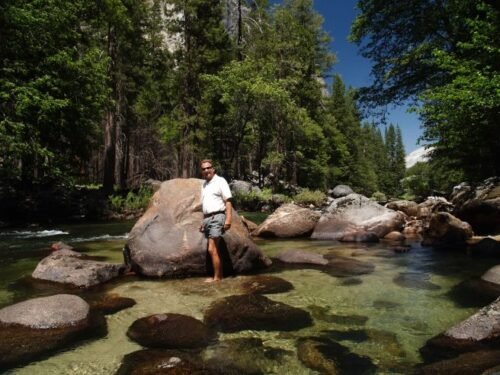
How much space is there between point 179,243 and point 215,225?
994mm

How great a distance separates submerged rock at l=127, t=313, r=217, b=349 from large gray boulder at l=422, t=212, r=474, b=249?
27.1ft

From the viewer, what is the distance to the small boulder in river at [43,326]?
404cm

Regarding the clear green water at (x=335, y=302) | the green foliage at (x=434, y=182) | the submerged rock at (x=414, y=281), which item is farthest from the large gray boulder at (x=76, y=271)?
the green foliage at (x=434, y=182)

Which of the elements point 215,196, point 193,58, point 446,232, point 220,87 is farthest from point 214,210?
point 193,58

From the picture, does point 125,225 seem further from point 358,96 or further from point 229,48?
point 229,48

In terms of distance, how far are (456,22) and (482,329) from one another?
46.5ft

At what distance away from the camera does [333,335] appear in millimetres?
4457

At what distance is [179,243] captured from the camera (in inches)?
293

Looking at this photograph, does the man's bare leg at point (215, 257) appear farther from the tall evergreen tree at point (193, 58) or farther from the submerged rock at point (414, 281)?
the tall evergreen tree at point (193, 58)

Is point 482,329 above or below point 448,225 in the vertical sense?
below

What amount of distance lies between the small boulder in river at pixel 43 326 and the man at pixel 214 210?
7.67ft

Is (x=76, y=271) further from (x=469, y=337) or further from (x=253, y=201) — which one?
(x=253, y=201)

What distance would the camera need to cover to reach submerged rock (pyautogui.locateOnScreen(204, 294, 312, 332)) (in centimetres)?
471

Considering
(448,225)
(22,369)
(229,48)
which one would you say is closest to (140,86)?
(229,48)
